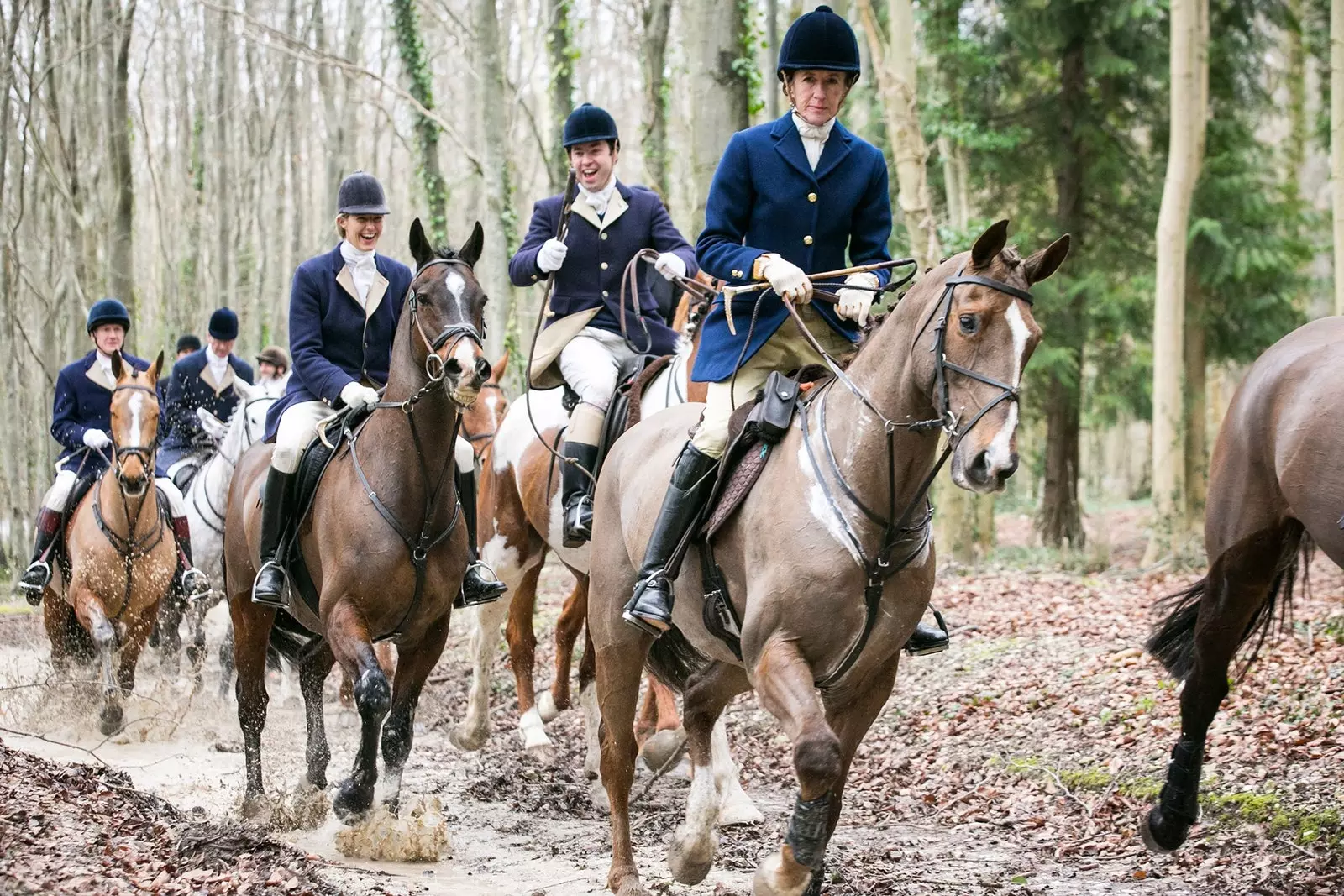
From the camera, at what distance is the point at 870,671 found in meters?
5.34

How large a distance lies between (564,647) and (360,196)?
399 cm

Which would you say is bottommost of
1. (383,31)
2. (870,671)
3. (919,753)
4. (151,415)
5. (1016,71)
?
(919,753)

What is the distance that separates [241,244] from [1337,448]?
37921mm

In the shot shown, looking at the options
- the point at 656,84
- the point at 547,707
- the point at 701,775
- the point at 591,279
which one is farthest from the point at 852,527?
the point at 656,84

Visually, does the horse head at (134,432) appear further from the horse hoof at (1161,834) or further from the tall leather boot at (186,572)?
the horse hoof at (1161,834)

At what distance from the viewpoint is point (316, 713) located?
26.2 feet

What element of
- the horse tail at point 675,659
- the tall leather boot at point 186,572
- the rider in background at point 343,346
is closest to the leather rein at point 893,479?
the horse tail at point 675,659

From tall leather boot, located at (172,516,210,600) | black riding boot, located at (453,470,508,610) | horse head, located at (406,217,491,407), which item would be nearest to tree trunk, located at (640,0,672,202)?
tall leather boot, located at (172,516,210,600)

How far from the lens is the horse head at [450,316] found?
6.50 m

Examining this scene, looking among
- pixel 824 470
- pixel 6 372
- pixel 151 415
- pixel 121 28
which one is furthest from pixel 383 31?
pixel 824 470

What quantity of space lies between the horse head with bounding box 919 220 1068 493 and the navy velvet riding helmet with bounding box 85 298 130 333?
31.2ft

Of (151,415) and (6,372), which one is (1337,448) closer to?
(151,415)

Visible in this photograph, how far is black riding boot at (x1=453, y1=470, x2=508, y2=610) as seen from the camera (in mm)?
7602

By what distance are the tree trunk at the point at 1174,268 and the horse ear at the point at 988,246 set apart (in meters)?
12.0
